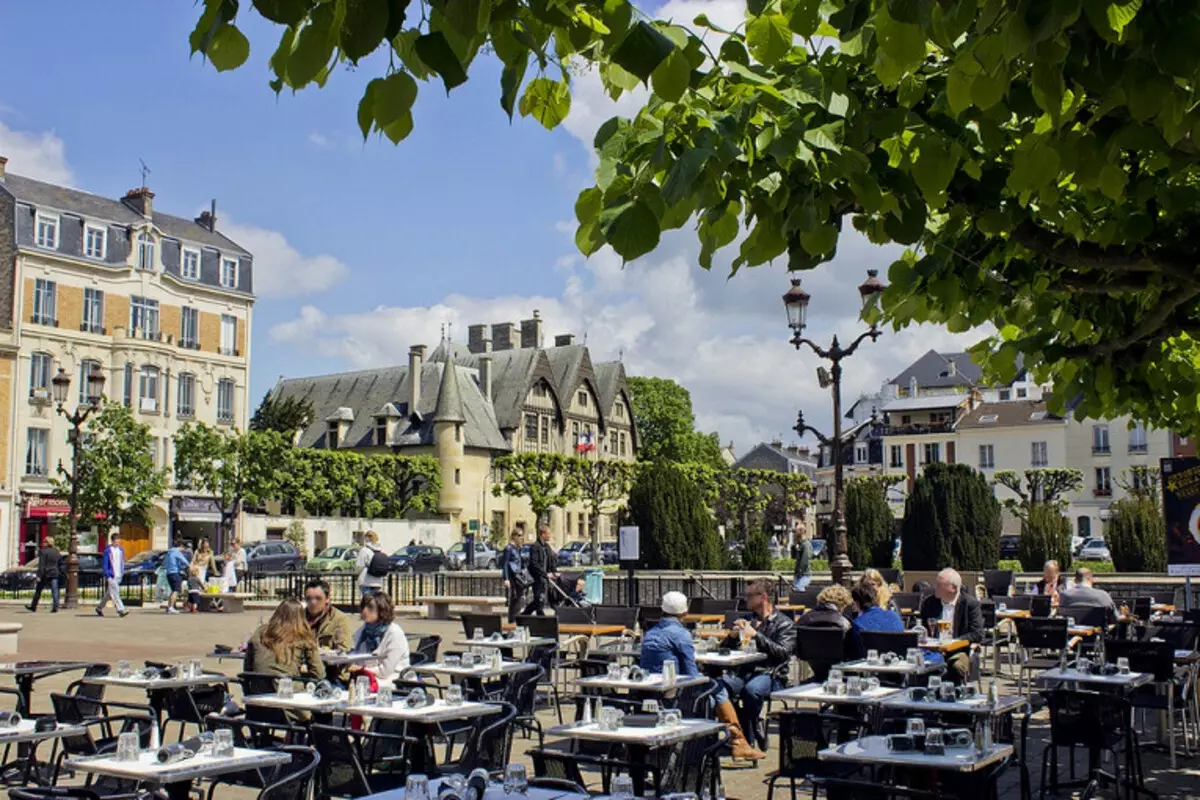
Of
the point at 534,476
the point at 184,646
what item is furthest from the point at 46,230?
the point at 184,646

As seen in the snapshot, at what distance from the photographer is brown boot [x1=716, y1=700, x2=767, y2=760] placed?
33.9 feet

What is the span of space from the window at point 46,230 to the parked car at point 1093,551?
44.2m

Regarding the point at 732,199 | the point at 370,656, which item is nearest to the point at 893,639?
the point at 370,656

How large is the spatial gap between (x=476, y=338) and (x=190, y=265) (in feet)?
112

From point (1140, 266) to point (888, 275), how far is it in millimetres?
1172

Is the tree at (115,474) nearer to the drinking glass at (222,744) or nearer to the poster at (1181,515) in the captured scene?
the poster at (1181,515)

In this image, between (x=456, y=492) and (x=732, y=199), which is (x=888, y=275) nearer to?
(x=732, y=199)

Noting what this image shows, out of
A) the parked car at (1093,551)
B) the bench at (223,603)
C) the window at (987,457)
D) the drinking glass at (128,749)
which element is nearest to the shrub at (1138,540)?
the bench at (223,603)

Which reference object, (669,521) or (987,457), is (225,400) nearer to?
(669,521)

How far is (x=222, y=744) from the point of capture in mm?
6625

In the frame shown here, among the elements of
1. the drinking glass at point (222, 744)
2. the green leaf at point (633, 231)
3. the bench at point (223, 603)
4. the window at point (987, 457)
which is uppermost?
the window at point (987, 457)

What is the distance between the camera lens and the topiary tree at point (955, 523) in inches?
1086

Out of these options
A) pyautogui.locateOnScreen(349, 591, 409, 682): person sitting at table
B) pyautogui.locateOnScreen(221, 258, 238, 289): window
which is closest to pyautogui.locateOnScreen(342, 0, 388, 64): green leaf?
pyautogui.locateOnScreen(349, 591, 409, 682): person sitting at table

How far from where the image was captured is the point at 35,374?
50.3m
